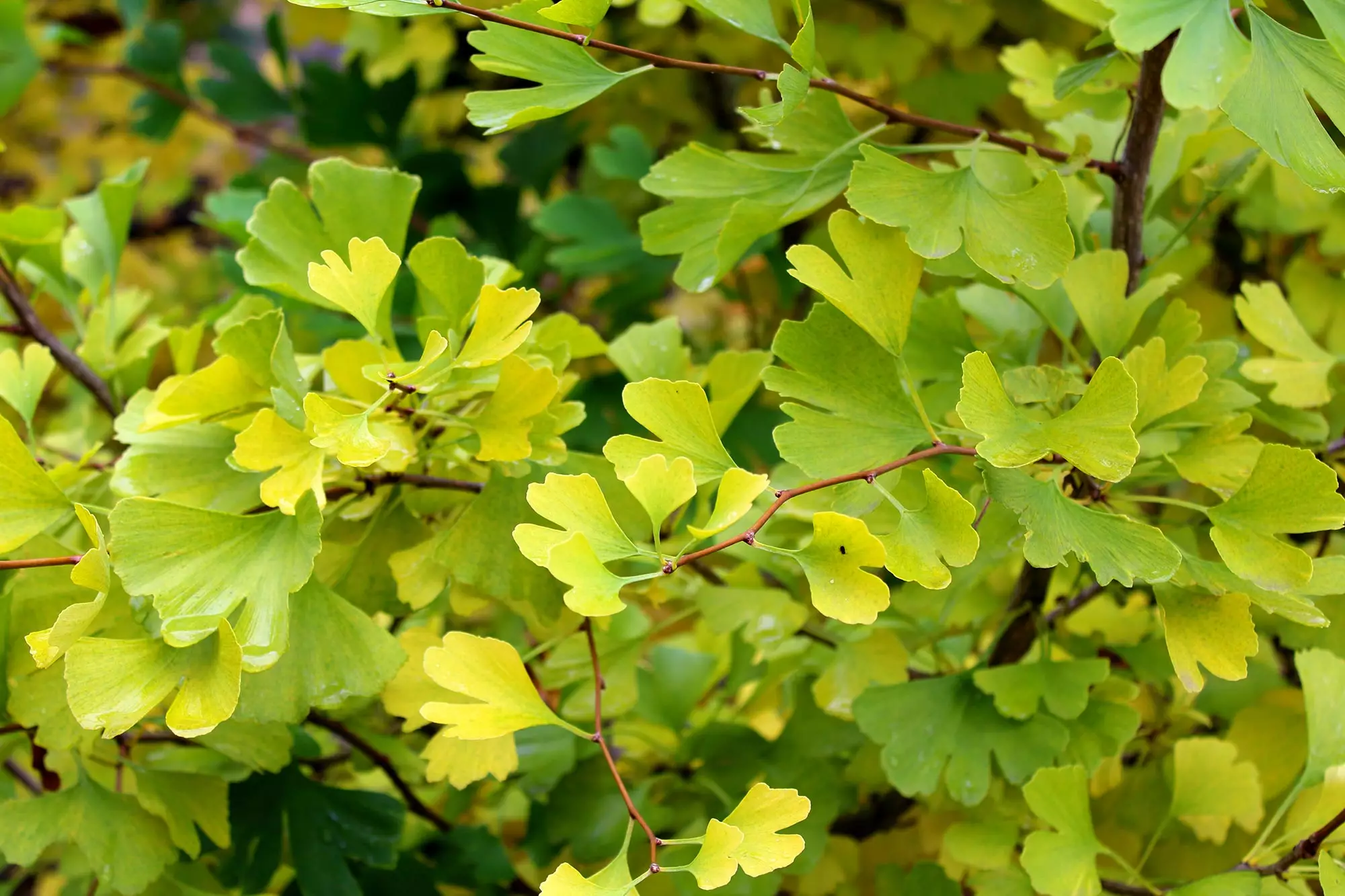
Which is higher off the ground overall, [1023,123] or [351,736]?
[1023,123]

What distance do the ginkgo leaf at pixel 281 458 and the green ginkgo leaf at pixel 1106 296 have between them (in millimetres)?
288

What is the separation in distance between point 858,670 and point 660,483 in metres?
0.22

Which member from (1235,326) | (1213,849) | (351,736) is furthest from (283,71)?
(1213,849)

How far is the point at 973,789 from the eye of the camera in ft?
1.47

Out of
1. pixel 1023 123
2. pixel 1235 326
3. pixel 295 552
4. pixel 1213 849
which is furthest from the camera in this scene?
pixel 1023 123

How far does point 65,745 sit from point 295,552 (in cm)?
12

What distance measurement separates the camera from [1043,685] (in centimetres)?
46

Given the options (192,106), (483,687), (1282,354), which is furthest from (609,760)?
(192,106)

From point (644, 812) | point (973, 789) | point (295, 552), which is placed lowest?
→ point (644, 812)

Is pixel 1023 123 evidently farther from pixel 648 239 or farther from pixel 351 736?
pixel 351 736

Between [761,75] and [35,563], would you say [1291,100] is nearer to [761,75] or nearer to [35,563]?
[761,75]

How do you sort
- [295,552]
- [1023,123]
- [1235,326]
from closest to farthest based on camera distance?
[295,552] → [1235,326] → [1023,123]

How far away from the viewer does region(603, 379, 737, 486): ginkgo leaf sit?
0.37m

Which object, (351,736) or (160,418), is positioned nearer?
(160,418)
